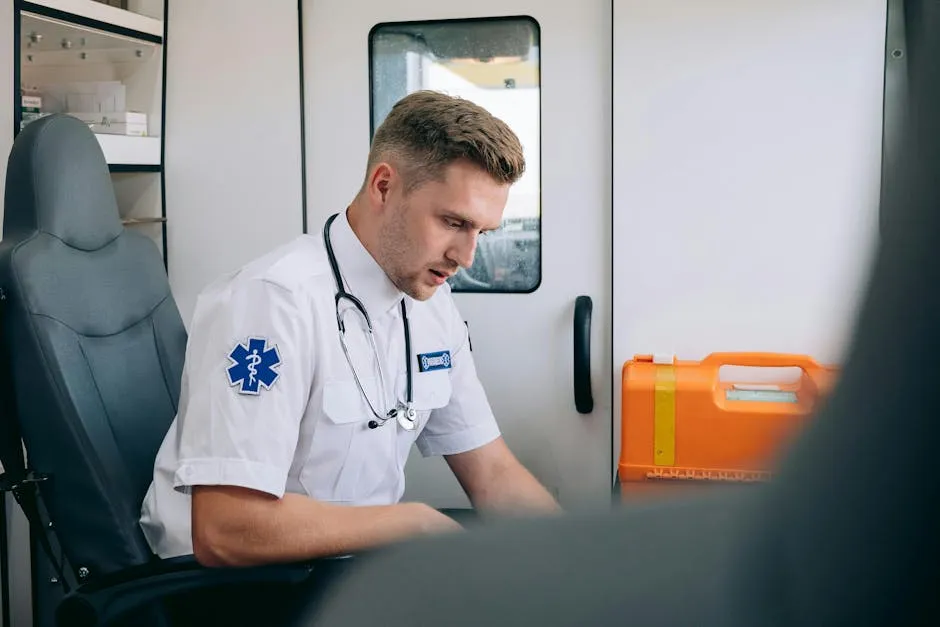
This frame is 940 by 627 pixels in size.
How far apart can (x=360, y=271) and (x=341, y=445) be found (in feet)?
1.02

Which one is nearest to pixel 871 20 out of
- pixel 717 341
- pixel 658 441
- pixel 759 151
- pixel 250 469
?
pixel 759 151

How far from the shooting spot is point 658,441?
218 cm

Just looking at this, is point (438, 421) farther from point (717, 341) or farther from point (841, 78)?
point (841, 78)

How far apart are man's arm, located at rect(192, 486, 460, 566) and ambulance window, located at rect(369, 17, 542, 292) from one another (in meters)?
1.12

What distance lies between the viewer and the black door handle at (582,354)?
7.91ft

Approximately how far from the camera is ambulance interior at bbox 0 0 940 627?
5.19ft

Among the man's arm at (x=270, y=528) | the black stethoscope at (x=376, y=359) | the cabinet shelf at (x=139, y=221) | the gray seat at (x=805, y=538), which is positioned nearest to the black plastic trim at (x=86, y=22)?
the cabinet shelf at (x=139, y=221)

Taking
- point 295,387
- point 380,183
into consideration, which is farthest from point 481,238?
point 295,387

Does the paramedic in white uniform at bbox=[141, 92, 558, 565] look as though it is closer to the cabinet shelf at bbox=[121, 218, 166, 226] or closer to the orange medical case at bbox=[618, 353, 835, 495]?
the orange medical case at bbox=[618, 353, 835, 495]

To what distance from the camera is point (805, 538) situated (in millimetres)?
175

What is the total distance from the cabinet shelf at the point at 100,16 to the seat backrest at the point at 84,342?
611 millimetres

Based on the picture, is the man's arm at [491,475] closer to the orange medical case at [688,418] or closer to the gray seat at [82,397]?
the orange medical case at [688,418]

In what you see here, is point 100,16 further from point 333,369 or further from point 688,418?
point 688,418

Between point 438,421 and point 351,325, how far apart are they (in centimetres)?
36
